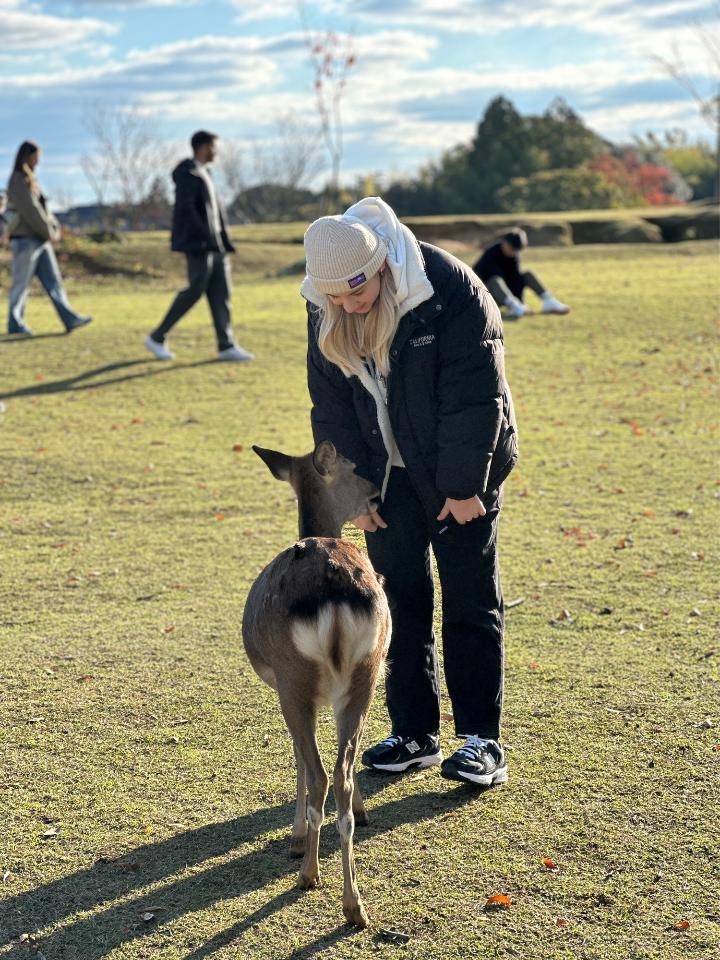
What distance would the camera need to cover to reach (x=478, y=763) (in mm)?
4477

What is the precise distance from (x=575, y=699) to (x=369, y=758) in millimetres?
1132

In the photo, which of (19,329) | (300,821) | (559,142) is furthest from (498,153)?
(300,821)

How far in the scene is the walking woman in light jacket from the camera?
1463 cm

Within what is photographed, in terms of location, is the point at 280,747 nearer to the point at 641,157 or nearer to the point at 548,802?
the point at 548,802

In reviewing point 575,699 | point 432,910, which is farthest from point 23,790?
point 575,699

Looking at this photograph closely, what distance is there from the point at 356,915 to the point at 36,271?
520 inches

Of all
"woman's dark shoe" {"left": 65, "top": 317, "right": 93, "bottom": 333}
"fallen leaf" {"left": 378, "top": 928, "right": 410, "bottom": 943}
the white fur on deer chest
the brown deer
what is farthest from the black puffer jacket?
"woman's dark shoe" {"left": 65, "top": 317, "right": 93, "bottom": 333}

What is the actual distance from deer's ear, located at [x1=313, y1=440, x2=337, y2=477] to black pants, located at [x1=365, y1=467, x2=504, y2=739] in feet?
1.07

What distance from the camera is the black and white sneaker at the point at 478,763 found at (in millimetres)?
4457

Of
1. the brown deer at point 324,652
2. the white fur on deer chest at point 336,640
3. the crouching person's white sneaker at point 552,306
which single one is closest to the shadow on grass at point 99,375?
the crouching person's white sneaker at point 552,306

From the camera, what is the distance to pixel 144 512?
8914mm

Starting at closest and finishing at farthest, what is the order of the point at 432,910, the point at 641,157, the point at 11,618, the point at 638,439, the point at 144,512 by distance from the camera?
the point at 432,910, the point at 11,618, the point at 144,512, the point at 638,439, the point at 641,157

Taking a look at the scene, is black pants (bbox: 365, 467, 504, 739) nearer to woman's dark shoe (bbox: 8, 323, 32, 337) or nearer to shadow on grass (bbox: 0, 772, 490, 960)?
shadow on grass (bbox: 0, 772, 490, 960)

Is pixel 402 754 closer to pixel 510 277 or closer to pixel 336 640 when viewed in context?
pixel 336 640
